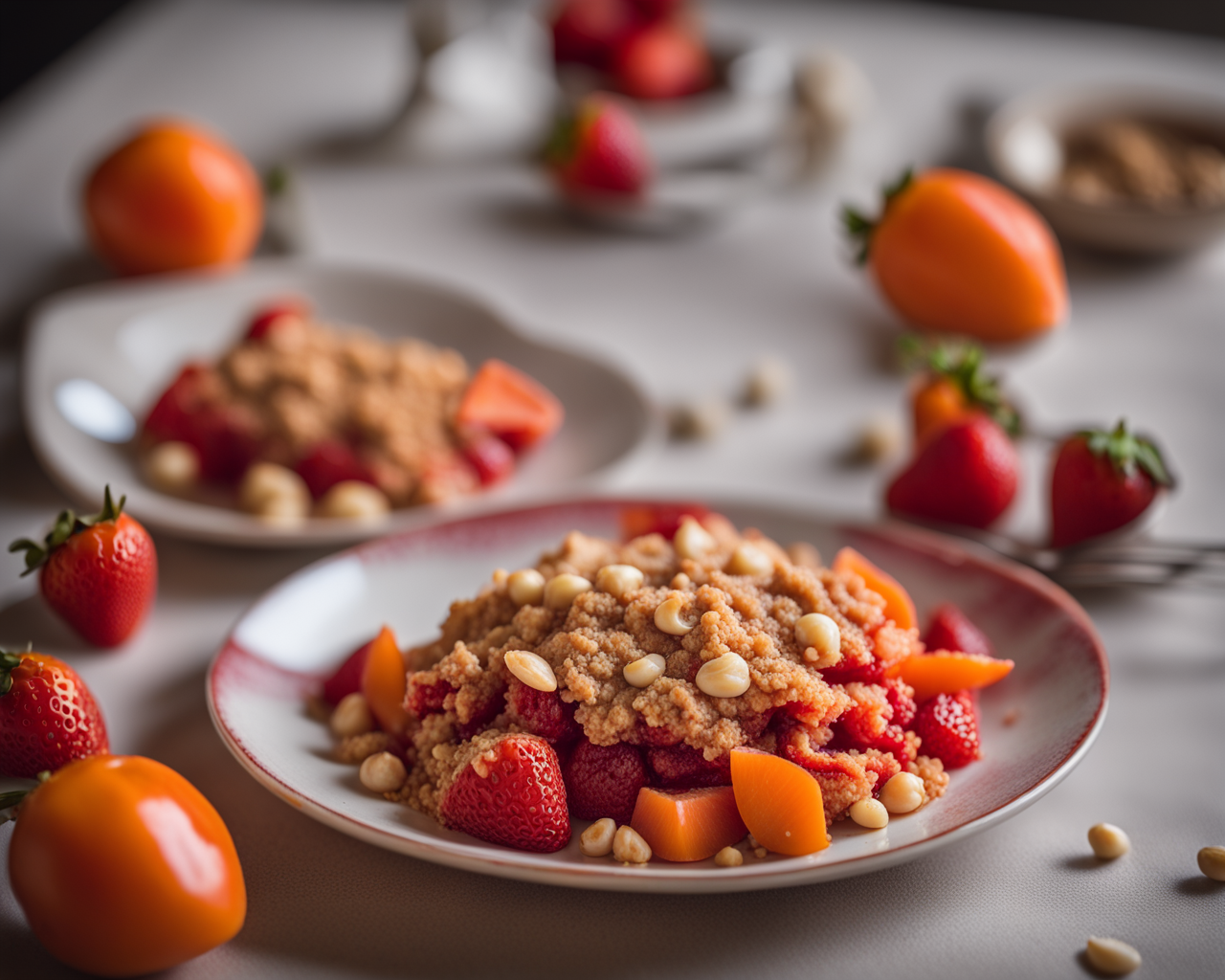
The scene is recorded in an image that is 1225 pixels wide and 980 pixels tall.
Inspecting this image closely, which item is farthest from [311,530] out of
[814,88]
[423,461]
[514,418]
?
[814,88]

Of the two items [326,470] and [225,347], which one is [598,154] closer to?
[225,347]

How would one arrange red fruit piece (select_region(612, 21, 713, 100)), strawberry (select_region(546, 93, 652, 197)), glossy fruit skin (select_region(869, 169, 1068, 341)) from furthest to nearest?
red fruit piece (select_region(612, 21, 713, 100)), strawberry (select_region(546, 93, 652, 197)), glossy fruit skin (select_region(869, 169, 1068, 341))

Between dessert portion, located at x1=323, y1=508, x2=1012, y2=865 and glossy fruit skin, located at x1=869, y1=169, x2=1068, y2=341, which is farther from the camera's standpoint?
glossy fruit skin, located at x1=869, y1=169, x2=1068, y2=341

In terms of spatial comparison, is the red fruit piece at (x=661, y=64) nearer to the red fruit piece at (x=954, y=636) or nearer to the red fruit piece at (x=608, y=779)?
the red fruit piece at (x=954, y=636)

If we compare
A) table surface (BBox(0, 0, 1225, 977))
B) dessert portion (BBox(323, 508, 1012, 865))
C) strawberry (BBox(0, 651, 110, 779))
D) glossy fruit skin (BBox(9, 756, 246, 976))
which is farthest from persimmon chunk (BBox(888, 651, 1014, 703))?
strawberry (BBox(0, 651, 110, 779))

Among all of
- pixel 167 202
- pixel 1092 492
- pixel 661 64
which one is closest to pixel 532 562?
pixel 1092 492

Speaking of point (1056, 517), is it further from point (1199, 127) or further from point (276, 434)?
point (1199, 127)

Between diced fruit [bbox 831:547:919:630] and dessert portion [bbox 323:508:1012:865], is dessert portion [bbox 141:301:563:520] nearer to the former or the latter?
dessert portion [bbox 323:508:1012:865]
